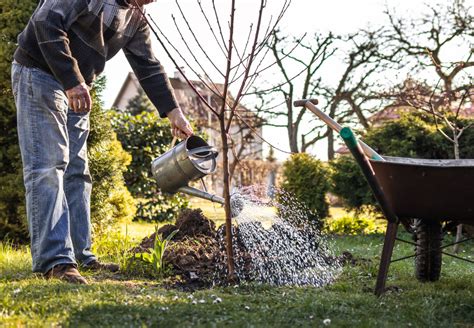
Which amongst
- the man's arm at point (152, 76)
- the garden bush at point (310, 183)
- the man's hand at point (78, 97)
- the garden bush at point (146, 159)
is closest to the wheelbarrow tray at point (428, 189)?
the man's arm at point (152, 76)

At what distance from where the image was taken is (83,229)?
129 inches

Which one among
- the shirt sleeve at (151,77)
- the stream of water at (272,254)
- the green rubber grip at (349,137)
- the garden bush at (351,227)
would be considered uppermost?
the shirt sleeve at (151,77)

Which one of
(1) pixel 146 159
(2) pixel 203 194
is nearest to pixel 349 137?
(2) pixel 203 194

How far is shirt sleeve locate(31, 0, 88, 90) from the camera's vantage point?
2773 mm

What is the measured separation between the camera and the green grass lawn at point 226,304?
212 centimetres

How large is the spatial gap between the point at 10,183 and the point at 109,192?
76cm

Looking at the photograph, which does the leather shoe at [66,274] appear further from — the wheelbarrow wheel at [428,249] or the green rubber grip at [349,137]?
the wheelbarrow wheel at [428,249]

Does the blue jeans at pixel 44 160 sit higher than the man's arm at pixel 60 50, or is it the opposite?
the man's arm at pixel 60 50

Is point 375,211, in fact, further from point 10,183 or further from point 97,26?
point 97,26

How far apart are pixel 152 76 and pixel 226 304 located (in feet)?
5.08

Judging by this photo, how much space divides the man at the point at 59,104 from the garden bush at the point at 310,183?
171 inches

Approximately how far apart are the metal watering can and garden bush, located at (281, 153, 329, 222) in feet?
13.9

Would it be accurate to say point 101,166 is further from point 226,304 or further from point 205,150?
point 226,304

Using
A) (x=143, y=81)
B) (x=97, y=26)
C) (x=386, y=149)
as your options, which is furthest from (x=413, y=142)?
(x=97, y=26)
